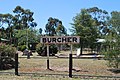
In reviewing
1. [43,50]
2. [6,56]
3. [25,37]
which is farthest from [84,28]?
[6,56]

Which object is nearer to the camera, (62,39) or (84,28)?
(62,39)

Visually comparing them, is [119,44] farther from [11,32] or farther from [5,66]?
[11,32]

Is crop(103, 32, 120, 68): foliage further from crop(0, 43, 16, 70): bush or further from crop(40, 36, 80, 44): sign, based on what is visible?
crop(0, 43, 16, 70): bush

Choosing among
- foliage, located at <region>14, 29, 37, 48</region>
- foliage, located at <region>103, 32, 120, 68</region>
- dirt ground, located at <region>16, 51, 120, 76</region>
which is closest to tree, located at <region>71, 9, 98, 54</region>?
foliage, located at <region>14, 29, 37, 48</region>

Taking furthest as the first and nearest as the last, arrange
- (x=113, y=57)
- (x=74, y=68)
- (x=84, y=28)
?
1. (x=84, y=28)
2. (x=113, y=57)
3. (x=74, y=68)

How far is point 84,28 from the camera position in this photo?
171ft

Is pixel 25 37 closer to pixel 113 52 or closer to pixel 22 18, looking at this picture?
pixel 22 18

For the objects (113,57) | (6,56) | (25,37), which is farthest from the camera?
(25,37)

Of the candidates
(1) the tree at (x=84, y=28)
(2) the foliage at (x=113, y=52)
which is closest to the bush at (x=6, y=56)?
(2) the foliage at (x=113, y=52)

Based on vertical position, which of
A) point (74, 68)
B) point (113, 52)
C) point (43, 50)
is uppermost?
point (43, 50)

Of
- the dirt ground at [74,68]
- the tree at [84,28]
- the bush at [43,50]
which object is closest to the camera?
the dirt ground at [74,68]

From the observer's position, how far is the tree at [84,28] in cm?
5238

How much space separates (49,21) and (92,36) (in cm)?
4805

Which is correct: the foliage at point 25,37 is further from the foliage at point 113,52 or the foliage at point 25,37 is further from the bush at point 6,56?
the foliage at point 113,52
